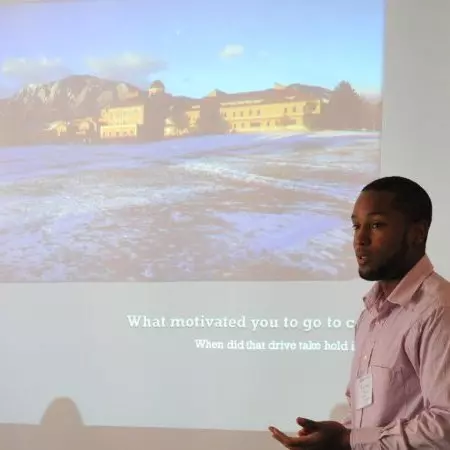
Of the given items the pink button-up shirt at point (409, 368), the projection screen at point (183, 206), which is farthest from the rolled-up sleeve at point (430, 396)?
the projection screen at point (183, 206)

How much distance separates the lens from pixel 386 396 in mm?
1369

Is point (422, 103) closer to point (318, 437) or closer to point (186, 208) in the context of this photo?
point (186, 208)

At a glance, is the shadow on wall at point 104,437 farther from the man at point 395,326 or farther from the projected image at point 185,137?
the man at point 395,326

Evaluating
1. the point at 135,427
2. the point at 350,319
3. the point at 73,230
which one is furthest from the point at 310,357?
the point at 73,230

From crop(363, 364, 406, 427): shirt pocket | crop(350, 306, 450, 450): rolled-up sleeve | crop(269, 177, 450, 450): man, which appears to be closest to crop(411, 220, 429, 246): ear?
crop(269, 177, 450, 450): man

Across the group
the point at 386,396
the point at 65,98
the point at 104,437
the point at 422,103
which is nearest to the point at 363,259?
the point at 386,396

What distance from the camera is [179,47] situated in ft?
8.14

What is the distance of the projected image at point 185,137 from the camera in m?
2.36

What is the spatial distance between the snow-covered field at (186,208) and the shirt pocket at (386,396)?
962 mm

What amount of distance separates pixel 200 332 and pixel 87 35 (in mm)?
1201

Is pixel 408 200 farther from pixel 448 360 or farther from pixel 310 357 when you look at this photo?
pixel 310 357

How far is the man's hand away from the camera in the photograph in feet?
4.48

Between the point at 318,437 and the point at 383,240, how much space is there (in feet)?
1.39

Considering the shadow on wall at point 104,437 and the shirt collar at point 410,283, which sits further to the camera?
the shadow on wall at point 104,437
